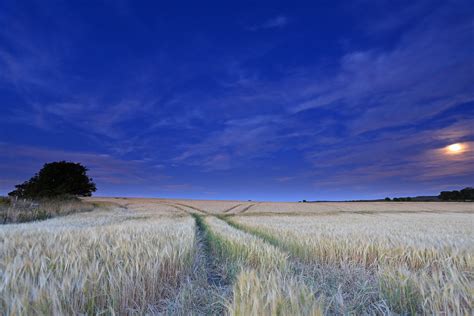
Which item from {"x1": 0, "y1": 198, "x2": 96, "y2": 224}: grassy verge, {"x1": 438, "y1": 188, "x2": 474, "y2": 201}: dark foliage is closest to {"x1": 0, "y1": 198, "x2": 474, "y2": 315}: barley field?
{"x1": 0, "y1": 198, "x2": 96, "y2": 224}: grassy verge

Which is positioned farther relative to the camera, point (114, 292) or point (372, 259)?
point (372, 259)

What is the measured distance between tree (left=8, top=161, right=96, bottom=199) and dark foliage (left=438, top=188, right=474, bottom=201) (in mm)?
83443

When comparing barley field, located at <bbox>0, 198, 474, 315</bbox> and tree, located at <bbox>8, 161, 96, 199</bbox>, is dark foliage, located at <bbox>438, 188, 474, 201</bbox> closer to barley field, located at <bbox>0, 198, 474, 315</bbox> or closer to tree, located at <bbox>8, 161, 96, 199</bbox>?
barley field, located at <bbox>0, 198, 474, 315</bbox>

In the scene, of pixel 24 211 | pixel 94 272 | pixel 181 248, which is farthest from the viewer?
pixel 24 211

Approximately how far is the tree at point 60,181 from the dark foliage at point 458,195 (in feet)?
274

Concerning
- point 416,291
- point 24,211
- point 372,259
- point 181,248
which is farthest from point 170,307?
point 24,211

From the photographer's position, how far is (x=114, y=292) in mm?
2258

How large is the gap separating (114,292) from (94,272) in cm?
31

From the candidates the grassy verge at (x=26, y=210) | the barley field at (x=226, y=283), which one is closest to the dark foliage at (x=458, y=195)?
the barley field at (x=226, y=283)

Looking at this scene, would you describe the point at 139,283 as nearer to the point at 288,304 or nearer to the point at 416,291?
the point at 288,304

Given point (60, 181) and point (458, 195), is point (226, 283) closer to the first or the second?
point (60, 181)

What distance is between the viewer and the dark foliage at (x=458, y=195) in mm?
65250

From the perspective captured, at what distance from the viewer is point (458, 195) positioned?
6731 cm

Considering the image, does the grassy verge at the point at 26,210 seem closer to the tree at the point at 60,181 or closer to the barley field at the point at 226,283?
the barley field at the point at 226,283
